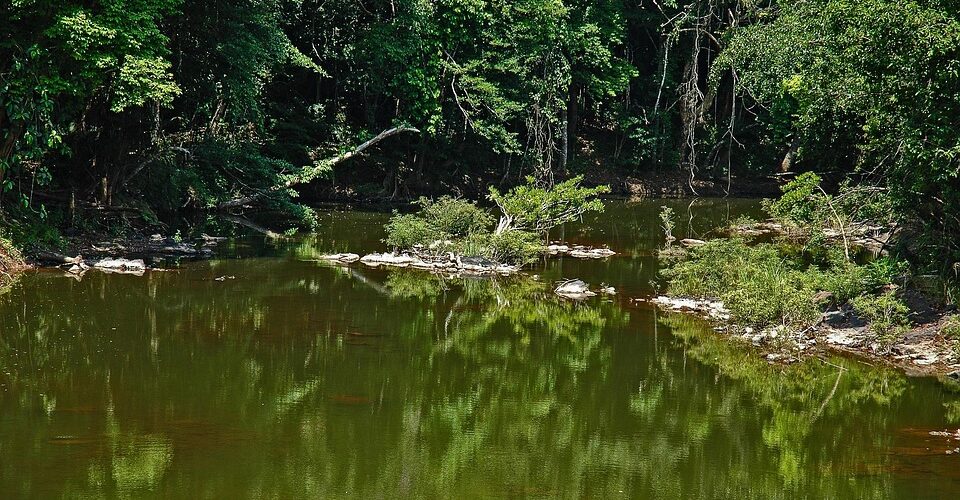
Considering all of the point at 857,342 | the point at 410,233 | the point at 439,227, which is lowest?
the point at 857,342

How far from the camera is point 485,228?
20.0 metres

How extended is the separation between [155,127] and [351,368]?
1078 cm

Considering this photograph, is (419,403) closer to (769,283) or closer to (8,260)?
(769,283)

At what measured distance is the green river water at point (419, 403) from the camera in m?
8.23

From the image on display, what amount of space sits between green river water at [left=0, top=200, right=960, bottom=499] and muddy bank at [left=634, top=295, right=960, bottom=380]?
0.31m

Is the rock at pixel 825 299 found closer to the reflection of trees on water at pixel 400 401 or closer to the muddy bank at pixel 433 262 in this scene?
the reflection of trees on water at pixel 400 401

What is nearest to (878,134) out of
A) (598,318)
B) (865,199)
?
(865,199)

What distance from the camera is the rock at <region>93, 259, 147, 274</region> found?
1688 cm

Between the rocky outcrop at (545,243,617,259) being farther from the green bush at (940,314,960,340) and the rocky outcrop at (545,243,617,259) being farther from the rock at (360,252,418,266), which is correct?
the green bush at (940,314,960,340)

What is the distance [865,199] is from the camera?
15852 mm

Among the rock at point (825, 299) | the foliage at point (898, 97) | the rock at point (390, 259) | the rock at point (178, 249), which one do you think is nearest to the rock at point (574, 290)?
the rock at point (390, 259)

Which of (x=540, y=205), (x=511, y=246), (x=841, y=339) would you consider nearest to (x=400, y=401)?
(x=841, y=339)

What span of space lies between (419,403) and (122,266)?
857cm

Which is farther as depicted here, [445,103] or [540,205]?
[445,103]
